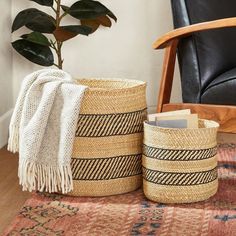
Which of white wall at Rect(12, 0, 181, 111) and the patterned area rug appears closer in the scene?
the patterned area rug

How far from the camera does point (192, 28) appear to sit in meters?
2.18

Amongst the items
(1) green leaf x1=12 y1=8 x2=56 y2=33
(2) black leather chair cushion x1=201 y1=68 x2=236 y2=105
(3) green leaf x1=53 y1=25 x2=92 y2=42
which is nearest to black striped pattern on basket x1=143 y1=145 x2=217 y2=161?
(2) black leather chair cushion x1=201 y1=68 x2=236 y2=105

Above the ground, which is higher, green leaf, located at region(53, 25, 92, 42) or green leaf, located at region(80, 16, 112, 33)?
green leaf, located at region(80, 16, 112, 33)

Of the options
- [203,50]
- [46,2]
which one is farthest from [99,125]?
[46,2]

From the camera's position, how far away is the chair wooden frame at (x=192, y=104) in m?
2.06

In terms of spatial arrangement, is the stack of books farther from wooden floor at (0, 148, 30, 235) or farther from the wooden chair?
wooden floor at (0, 148, 30, 235)

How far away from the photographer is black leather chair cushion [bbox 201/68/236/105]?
210 centimetres

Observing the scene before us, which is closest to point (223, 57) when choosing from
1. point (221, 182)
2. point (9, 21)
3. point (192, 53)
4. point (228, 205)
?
point (192, 53)

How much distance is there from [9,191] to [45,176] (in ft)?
0.89

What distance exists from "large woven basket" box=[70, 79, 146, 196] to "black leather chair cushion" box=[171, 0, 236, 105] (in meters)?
0.27

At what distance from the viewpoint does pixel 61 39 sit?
2.91m


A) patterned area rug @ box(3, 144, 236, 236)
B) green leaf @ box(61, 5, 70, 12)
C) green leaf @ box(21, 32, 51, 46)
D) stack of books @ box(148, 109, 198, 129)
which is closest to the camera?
patterned area rug @ box(3, 144, 236, 236)

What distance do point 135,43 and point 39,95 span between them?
1.30m

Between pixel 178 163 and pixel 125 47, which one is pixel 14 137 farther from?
pixel 125 47
